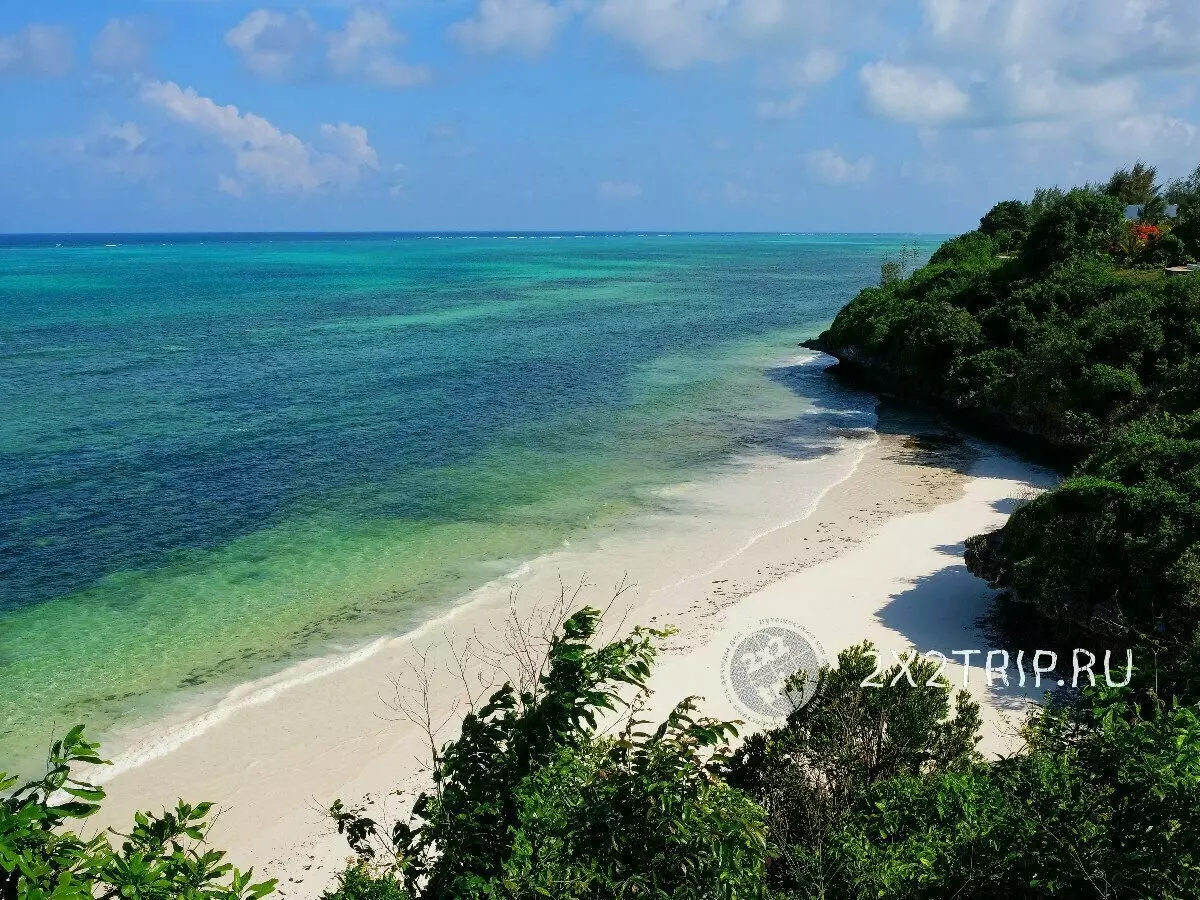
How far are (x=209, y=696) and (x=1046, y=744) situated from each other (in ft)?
55.1

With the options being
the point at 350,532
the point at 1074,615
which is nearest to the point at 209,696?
the point at 350,532

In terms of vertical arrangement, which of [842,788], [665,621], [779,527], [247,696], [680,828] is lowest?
[247,696]

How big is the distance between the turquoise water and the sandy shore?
5.38 feet

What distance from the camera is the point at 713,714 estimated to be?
1745 centimetres

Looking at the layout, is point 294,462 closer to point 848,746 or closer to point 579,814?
point 848,746

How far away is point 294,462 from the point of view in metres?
35.5

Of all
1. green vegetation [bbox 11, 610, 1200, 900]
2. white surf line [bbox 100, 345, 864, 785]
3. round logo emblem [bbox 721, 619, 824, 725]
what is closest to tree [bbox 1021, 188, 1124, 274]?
white surf line [bbox 100, 345, 864, 785]

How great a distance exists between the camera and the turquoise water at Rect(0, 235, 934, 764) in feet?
71.2

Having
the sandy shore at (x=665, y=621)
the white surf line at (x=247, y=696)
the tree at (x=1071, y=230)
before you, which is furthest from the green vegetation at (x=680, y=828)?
the tree at (x=1071, y=230)

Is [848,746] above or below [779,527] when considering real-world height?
above

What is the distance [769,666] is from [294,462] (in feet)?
76.8

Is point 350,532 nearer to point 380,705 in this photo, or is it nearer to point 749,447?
point 380,705

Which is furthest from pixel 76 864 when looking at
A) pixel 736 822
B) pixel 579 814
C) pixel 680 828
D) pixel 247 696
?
pixel 247 696

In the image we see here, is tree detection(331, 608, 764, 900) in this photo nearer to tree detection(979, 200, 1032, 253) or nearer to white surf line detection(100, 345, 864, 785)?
white surf line detection(100, 345, 864, 785)
